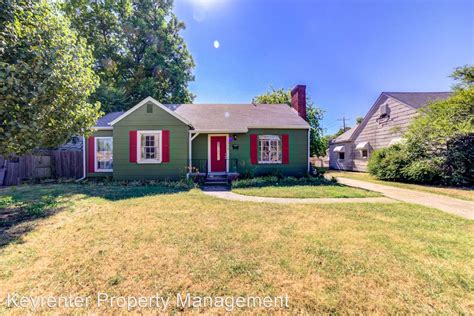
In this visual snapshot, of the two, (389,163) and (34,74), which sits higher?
(34,74)

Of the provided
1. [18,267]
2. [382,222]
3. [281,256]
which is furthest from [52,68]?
[382,222]

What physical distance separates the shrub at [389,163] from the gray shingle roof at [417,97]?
4.51 meters

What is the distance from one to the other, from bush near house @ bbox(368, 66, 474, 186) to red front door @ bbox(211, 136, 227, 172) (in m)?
9.65

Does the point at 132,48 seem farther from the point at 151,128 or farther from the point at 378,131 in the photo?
the point at 378,131

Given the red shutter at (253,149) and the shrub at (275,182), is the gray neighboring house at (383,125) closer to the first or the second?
the shrub at (275,182)

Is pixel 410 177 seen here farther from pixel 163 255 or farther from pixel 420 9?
pixel 163 255

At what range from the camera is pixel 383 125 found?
1575 cm

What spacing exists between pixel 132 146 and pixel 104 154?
7.33 feet

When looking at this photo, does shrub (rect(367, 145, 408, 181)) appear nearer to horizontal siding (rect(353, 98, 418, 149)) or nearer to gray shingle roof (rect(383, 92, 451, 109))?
horizontal siding (rect(353, 98, 418, 149))

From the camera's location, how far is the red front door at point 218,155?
1104cm

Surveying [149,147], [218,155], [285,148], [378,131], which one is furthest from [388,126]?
[149,147]

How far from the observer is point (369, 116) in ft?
57.0

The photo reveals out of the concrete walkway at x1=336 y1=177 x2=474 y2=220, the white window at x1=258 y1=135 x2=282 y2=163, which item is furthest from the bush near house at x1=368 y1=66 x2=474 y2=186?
the white window at x1=258 y1=135 x2=282 y2=163

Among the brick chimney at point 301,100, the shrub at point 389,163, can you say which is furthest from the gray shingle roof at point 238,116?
the shrub at point 389,163
